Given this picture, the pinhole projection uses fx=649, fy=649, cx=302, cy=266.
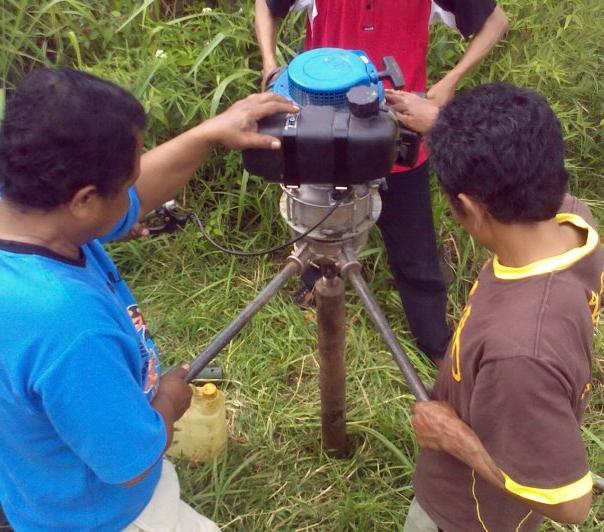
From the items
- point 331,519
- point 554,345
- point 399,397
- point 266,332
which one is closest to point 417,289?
point 399,397

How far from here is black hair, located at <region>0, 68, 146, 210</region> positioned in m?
0.96

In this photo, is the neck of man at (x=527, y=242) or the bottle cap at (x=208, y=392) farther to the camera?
→ the bottle cap at (x=208, y=392)

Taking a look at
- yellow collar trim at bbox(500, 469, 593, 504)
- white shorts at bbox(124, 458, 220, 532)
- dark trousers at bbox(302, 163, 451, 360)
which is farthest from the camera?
dark trousers at bbox(302, 163, 451, 360)

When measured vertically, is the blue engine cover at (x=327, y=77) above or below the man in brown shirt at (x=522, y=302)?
above

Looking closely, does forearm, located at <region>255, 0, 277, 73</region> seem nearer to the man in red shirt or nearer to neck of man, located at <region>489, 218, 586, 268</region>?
the man in red shirt

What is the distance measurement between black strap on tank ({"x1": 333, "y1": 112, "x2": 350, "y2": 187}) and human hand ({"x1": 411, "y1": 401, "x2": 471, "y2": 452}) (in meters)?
0.50

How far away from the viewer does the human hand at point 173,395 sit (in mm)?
1347

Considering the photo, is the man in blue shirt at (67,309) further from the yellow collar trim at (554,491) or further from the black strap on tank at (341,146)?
the yellow collar trim at (554,491)

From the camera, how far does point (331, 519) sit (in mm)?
2143

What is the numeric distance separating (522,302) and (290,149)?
548 millimetres

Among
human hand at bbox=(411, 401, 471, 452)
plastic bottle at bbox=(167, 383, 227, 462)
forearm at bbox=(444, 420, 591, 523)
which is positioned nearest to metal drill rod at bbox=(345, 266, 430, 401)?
human hand at bbox=(411, 401, 471, 452)

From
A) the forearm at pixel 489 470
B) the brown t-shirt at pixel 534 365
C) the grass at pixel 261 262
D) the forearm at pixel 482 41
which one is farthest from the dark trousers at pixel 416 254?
Answer: the forearm at pixel 489 470

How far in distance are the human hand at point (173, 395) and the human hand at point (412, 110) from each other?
80 cm

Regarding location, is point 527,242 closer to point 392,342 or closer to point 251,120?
point 392,342
